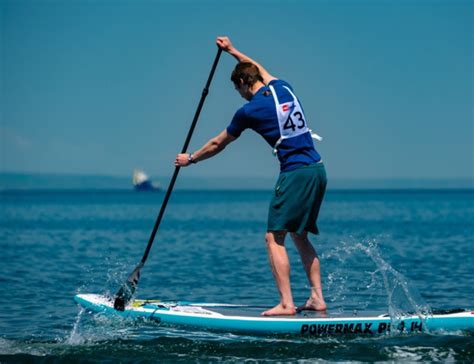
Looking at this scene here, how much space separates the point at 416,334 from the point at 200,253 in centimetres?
1502

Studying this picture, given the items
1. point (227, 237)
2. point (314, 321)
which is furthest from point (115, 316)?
point (227, 237)

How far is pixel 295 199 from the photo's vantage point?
8.16m

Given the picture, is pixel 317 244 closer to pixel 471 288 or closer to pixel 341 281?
pixel 341 281

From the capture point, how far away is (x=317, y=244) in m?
27.2

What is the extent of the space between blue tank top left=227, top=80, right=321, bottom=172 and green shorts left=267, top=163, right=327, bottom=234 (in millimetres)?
95

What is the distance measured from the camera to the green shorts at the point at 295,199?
8.16 meters

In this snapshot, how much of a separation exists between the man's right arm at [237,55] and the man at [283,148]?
54 millimetres

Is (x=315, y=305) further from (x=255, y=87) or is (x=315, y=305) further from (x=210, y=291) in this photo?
(x=210, y=291)

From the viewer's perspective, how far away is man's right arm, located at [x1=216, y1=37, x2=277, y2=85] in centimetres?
845

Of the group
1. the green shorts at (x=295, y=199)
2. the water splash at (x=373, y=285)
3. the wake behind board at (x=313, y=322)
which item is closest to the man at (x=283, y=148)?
the green shorts at (x=295, y=199)

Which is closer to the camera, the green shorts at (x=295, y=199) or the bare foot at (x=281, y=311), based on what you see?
the green shorts at (x=295, y=199)

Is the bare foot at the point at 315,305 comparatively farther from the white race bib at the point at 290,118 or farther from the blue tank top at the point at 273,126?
the white race bib at the point at 290,118

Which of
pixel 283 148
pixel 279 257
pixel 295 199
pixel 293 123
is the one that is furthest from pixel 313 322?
pixel 293 123

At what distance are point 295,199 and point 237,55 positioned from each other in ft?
5.73
